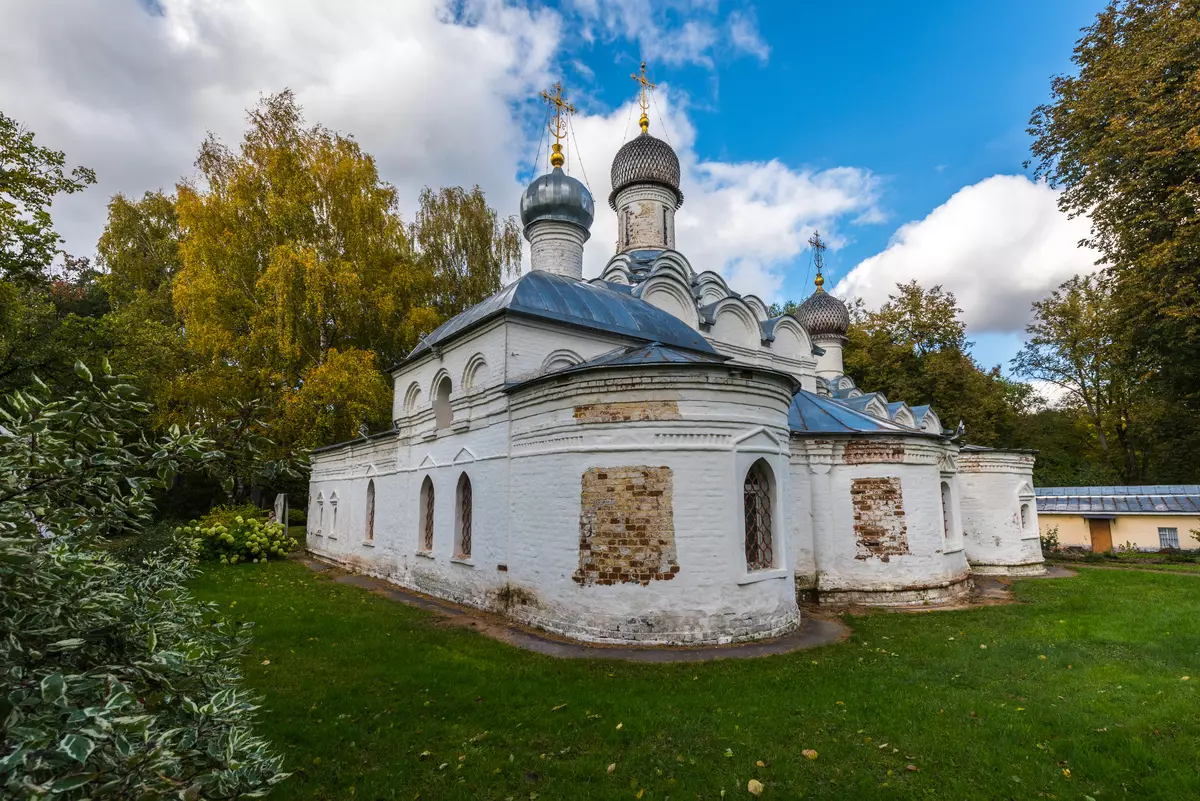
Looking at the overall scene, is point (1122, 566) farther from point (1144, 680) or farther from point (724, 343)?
point (1144, 680)

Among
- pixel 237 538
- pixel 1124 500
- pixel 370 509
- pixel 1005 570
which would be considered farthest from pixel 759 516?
pixel 1124 500

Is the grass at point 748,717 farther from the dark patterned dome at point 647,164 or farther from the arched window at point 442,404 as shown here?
the dark patterned dome at point 647,164

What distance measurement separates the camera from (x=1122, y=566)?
1644 centimetres

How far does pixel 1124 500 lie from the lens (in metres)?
19.9

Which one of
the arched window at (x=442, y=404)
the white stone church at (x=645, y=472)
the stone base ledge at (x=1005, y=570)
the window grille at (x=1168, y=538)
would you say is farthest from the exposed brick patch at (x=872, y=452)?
the window grille at (x=1168, y=538)

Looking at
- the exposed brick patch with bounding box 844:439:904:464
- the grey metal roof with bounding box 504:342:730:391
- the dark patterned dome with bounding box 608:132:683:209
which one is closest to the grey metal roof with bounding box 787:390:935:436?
the exposed brick patch with bounding box 844:439:904:464

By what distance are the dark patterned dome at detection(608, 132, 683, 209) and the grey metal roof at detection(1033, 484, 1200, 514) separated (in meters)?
14.1

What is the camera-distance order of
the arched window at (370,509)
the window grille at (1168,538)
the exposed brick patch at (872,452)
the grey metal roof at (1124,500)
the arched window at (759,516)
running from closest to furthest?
the arched window at (759,516) → the exposed brick patch at (872,452) → the arched window at (370,509) → the window grille at (1168,538) → the grey metal roof at (1124,500)

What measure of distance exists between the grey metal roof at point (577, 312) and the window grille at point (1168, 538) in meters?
17.5

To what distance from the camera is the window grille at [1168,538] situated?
61.3 feet

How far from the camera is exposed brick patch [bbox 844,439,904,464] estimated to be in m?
10.2

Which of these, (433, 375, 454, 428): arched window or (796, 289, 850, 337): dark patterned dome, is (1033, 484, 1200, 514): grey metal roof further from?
(433, 375, 454, 428): arched window

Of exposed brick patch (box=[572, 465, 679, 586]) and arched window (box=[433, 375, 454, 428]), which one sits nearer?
exposed brick patch (box=[572, 465, 679, 586])

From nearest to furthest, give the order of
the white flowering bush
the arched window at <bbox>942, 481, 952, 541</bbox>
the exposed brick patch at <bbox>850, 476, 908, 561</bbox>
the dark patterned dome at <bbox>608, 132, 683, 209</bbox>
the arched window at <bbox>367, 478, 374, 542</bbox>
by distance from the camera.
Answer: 1. the white flowering bush
2. the exposed brick patch at <bbox>850, 476, 908, 561</bbox>
3. the arched window at <bbox>942, 481, 952, 541</bbox>
4. the arched window at <bbox>367, 478, 374, 542</bbox>
5. the dark patterned dome at <bbox>608, 132, 683, 209</bbox>
